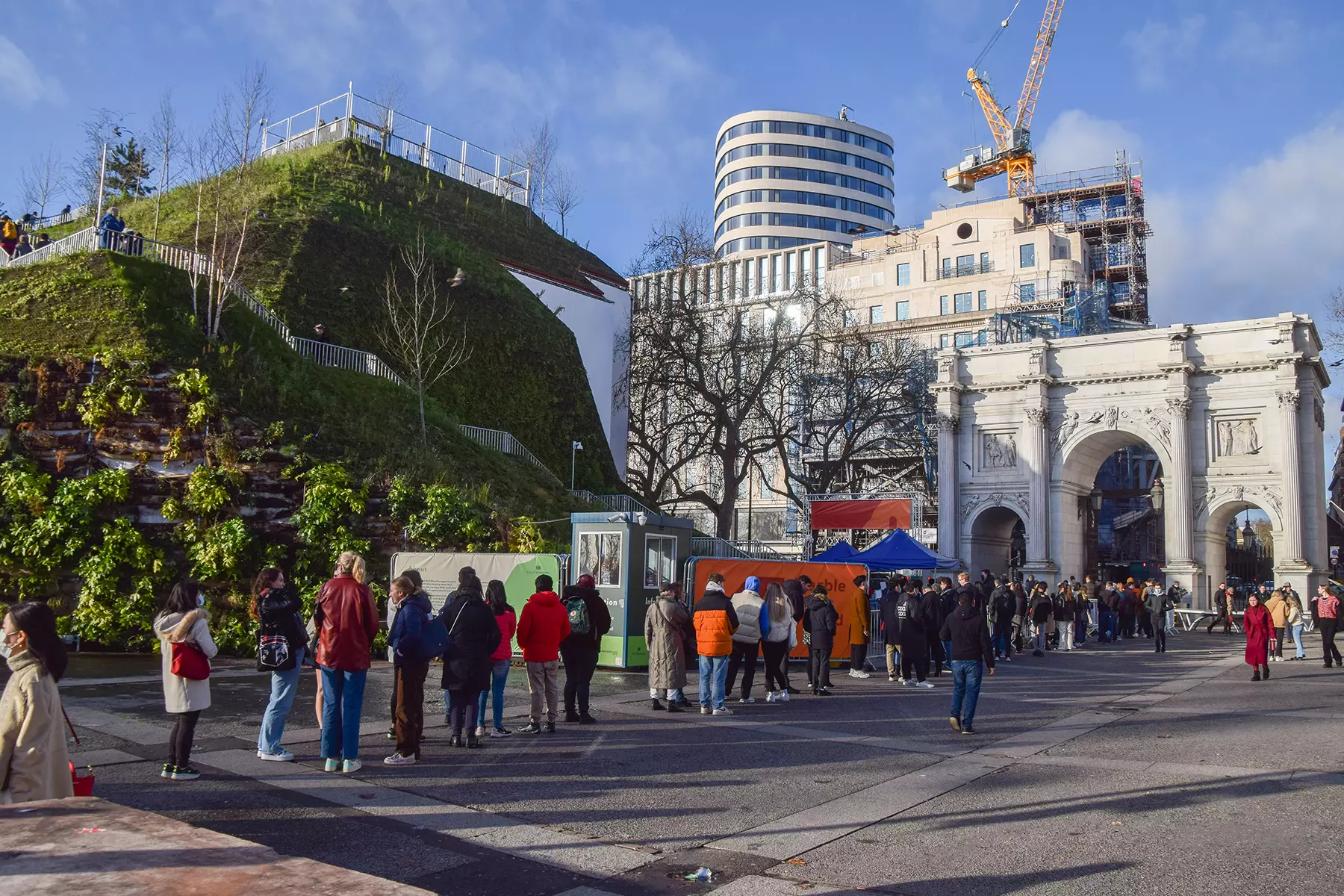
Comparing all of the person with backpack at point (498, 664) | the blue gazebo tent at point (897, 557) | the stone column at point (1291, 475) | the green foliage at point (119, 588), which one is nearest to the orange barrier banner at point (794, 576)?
the blue gazebo tent at point (897, 557)

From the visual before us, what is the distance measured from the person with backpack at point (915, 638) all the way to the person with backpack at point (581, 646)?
639cm

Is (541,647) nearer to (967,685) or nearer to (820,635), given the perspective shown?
(967,685)

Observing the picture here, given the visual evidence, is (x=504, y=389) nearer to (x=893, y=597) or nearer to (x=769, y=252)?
(x=893, y=597)

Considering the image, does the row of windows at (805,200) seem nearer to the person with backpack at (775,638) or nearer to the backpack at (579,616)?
the person with backpack at (775,638)

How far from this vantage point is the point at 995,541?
51.9 metres

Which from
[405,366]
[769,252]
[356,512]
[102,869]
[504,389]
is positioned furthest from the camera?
[769,252]

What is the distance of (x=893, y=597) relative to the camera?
18406mm

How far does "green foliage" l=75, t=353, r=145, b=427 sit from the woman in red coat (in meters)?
22.0

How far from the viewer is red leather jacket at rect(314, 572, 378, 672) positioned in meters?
8.88

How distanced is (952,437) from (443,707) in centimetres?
4132

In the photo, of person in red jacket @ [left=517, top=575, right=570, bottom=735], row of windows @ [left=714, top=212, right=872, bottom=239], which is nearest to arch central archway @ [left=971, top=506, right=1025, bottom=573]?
person in red jacket @ [left=517, top=575, right=570, bottom=735]

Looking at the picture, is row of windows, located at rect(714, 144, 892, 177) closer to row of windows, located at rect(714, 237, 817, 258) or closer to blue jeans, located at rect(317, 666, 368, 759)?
row of windows, located at rect(714, 237, 817, 258)

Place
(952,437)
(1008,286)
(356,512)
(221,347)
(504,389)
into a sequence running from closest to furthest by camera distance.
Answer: (356,512) < (221,347) < (504,389) < (952,437) < (1008,286)

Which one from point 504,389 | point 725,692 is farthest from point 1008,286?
point 725,692
